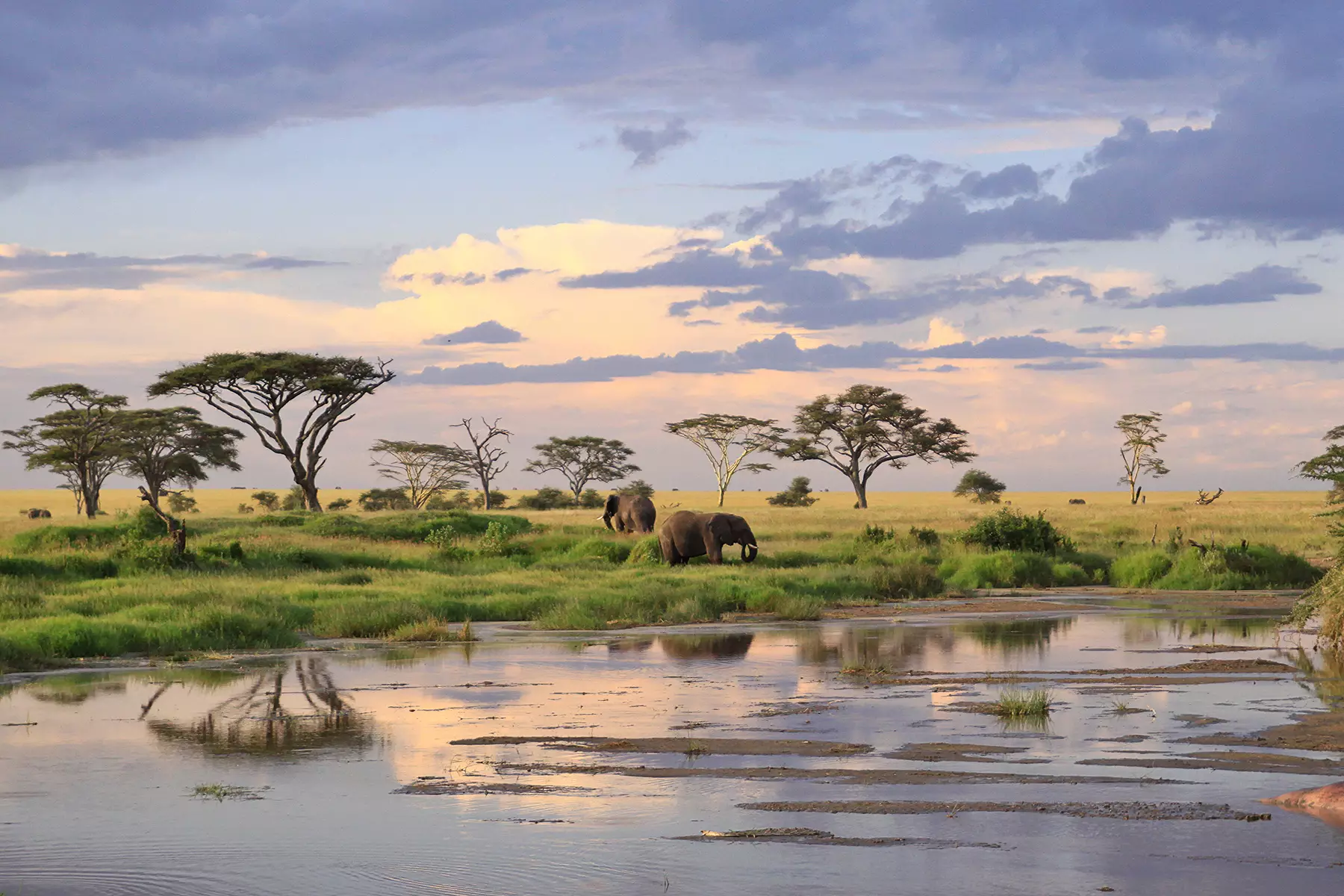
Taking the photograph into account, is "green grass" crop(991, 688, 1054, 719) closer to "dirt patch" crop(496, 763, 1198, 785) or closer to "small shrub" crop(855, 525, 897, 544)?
"dirt patch" crop(496, 763, 1198, 785)

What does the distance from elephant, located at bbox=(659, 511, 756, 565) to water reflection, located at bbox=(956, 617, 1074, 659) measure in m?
10.7

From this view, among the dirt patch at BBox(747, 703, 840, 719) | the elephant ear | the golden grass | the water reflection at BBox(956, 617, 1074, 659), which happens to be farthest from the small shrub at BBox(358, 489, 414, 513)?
the dirt patch at BBox(747, 703, 840, 719)

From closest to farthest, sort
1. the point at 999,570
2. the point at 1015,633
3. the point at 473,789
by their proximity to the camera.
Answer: the point at 473,789
the point at 1015,633
the point at 999,570

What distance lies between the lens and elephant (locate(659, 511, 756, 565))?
35.3m

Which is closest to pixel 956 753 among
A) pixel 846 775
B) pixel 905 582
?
pixel 846 775

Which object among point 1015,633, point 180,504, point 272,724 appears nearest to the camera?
point 272,724

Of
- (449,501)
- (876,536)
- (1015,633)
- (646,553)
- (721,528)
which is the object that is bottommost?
(1015,633)

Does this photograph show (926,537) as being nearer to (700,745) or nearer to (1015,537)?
(1015,537)

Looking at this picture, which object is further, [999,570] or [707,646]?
[999,570]

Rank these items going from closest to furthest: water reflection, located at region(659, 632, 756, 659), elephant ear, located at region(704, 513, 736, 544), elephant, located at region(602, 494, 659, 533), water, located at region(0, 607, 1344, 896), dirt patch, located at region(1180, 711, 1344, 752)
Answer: water, located at region(0, 607, 1344, 896)
dirt patch, located at region(1180, 711, 1344, 752)
water reflection, located at region(659, 632, 756, 659)
elephant ear, located at region(704, 513, 736, 544)
elephant, located at region(602, 494, 659, 533)

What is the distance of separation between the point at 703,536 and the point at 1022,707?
74.0ft

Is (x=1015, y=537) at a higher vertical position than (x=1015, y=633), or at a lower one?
higher

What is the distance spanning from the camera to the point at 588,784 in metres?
10.3

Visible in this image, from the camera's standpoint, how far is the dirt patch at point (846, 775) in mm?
9992
